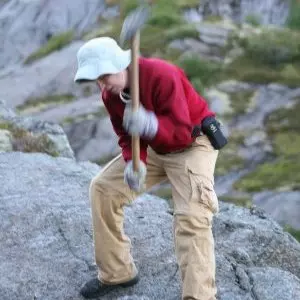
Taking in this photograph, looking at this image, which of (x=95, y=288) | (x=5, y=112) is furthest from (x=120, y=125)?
(x=5, y=112)

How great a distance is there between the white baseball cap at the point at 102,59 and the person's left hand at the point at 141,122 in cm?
42

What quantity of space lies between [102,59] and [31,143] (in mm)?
7926

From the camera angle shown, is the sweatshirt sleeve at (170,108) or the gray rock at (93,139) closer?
the sweatshirt sleeve at (170,108)

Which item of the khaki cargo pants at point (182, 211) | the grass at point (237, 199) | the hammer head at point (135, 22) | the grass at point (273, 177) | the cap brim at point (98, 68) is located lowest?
the grass at point (273, 177)

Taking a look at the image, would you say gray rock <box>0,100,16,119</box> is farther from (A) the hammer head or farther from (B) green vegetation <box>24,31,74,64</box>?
(B) green vegetation <box>24,31,74,64</box>

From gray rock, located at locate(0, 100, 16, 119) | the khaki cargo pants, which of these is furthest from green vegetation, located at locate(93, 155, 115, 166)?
the khaki cargo pants

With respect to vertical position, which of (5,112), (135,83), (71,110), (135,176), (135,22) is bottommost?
(71,110)

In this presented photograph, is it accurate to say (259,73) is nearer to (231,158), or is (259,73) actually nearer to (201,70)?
(201,70)

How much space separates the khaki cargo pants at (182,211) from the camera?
6.94m

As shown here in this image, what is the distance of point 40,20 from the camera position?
2625 inches

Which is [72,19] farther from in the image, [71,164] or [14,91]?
[71,164]

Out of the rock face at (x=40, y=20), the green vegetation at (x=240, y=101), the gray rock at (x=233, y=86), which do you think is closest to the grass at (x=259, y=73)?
the gray rock at (x=233, y=86)

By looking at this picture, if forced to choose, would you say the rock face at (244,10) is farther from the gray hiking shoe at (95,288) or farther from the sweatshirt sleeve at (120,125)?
the sweatshirt sleeve at (120,125)

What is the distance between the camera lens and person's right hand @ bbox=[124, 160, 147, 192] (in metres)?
6.78
